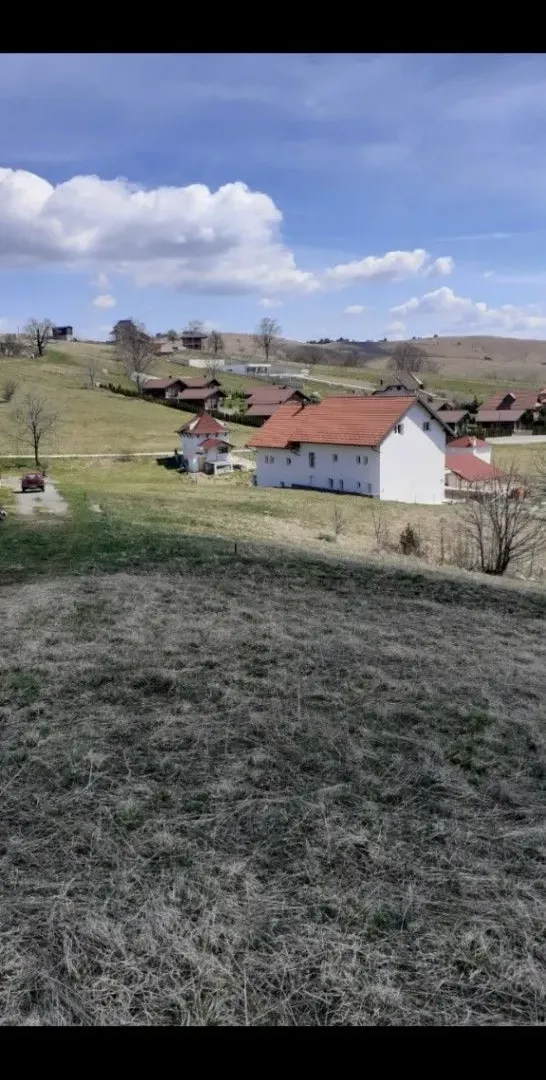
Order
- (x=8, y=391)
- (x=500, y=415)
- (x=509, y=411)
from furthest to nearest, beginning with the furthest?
(x=509, y=411), (x=500, y=415), (x=8, y=391)

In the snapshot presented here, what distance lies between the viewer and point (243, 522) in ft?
61.4

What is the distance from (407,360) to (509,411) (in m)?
55.8

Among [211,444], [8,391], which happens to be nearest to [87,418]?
[8,391]

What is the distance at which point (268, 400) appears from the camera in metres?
61.4

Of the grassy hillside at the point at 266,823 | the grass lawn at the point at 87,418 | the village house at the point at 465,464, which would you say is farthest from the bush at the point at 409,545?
the grass lawn at the point at 87,418

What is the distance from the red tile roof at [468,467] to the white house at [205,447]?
1180cm

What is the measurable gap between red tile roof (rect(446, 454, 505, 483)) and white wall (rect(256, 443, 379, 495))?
5.56 meters

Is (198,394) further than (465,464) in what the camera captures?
Yes

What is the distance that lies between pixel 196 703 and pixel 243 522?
14.0 m

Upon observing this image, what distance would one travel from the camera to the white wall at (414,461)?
3059 centimetres

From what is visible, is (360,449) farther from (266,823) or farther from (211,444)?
(266,823)

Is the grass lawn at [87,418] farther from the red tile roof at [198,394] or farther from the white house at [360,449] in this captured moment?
the white house at [360,449]
